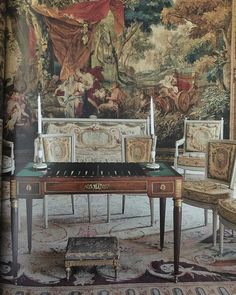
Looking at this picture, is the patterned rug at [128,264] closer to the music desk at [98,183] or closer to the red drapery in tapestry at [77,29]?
the music desk at [98,183]

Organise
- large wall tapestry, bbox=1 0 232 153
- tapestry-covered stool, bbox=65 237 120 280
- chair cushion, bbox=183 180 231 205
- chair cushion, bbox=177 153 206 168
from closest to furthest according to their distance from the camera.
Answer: tapestry-covered stool, bbox=65 237 120 280 < chair cushion, bbox=183 180 231 205 < chair cushion, bbox=177 153 206 168 < large wall tapestry, bbox=1 0 232 153

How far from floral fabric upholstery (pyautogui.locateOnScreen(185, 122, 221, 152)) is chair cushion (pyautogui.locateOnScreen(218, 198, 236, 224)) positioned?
228 cm

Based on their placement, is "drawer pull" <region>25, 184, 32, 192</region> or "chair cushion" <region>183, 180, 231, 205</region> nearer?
"drawer pull" <region>25, 184, 32, 192</region>

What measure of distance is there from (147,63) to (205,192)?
290 centimetres

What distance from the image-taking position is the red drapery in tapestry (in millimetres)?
4867

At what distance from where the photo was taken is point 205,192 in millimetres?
2775

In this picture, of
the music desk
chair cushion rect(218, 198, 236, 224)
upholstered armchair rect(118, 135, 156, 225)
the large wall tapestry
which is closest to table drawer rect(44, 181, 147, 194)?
the music desk

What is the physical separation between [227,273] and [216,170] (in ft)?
3.36

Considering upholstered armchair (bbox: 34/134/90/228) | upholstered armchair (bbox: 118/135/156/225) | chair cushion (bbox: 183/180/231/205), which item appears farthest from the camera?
upholstered armchair (bbox: 118/135/156/225)

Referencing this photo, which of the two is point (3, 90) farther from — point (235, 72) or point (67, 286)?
point (235, 72)

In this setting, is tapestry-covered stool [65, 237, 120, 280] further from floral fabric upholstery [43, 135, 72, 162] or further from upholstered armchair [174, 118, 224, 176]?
upholstered armchair [174, 118, 224, 176]

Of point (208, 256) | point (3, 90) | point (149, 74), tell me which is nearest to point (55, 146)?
point (208, 256)

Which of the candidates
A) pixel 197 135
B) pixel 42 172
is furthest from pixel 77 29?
pixel 42 172

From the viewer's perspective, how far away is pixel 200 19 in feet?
17.0
